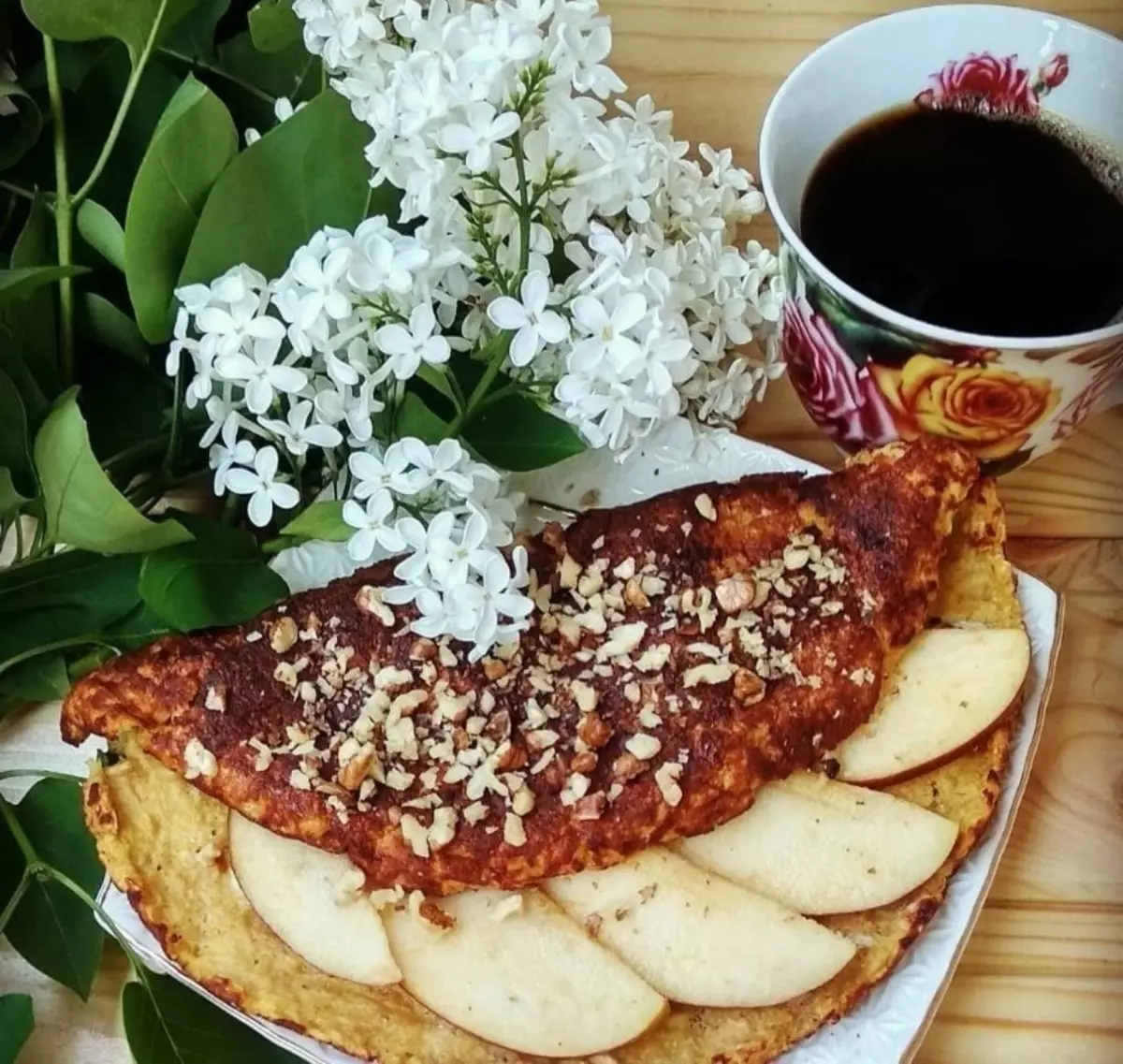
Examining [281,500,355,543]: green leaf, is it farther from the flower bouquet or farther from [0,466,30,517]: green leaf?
[0,466,30,517]: green leaf

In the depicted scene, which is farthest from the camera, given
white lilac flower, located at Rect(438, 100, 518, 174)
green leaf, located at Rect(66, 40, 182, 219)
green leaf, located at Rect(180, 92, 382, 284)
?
green leaf, located at Rect(66, 40, 182, 219)

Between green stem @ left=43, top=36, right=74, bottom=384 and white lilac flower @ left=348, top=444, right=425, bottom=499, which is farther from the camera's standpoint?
green stem @ left=43, top=36, right=74, bottom=384

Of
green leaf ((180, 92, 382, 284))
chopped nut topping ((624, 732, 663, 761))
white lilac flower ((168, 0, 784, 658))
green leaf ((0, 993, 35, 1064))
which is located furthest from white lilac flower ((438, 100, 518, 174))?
green leaf ((0, 993, 35, 1064))

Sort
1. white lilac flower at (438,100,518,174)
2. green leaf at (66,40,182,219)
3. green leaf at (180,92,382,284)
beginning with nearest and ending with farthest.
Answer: white lilac flower at (438,100,518,174) < green leaf at (180,92,382,284) < green leaf at (66,40,182,219)

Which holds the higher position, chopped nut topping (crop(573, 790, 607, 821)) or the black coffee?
the black coffee

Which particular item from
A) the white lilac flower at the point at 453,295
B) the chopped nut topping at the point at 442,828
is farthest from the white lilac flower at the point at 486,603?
the chopped nut topping at the point at 442,828

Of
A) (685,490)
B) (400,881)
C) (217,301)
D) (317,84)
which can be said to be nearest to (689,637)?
(685,490)
